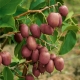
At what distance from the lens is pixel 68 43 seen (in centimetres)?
125

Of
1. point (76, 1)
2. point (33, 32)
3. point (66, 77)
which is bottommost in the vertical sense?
point (66, 77)

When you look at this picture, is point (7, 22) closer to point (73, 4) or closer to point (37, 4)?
point (37, 4)

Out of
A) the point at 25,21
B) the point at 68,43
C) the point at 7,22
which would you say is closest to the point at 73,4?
the point at 25,21

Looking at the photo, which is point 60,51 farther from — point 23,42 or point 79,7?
point 79,7

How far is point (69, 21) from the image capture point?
57.4 inches

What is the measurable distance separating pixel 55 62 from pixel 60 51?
9 centimetres

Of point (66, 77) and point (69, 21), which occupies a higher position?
point (69, 21)

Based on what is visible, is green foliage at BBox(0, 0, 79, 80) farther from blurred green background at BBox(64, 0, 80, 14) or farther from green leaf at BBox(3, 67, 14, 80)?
blurred green background at BBox(64, 0, 80, 14)

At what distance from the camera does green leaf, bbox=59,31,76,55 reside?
125 centimetres

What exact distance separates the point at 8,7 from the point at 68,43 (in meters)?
0.30

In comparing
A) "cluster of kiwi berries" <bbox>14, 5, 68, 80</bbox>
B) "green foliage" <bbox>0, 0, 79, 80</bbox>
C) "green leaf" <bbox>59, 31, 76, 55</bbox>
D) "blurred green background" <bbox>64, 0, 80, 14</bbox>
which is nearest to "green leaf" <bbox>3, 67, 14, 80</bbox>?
"green foliage" <bbox>0, 0, 79, 80</bbox>

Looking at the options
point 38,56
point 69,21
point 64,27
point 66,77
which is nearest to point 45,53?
point 38,56

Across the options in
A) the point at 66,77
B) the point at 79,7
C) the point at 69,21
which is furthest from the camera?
the point at 79,7

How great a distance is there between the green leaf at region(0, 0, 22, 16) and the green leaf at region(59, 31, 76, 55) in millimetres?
269
